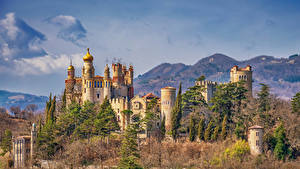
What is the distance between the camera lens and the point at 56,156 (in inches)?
1889

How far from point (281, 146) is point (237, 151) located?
17.3 feet

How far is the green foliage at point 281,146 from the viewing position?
43500mm

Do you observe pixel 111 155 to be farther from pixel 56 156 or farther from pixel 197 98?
Answer: pixel 197 98

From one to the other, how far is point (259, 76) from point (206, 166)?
163989mm

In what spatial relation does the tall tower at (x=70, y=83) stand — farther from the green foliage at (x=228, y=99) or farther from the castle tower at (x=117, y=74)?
the green foliage at (x=228, y=99)

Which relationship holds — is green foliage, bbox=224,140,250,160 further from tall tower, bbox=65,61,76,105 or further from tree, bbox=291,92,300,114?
tall tower, bbox=65,61,76,105

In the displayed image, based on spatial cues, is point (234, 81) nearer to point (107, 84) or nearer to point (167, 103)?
point (167, 103)

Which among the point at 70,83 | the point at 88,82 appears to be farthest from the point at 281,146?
the point at 70,83

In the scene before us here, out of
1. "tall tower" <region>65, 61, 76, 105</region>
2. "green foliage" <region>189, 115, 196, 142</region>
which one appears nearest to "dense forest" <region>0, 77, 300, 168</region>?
"green foliage" <region>189, 115, 196, 142</region>

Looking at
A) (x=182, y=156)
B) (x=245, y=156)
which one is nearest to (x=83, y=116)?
(x=182, y=156)

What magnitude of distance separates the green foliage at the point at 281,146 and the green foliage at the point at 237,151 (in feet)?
11.4

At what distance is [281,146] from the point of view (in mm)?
43469

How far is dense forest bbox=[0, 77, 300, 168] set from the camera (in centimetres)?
4366

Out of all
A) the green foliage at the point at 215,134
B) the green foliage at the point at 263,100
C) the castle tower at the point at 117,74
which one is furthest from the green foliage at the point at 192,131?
the castle tower at the point at 117,74
